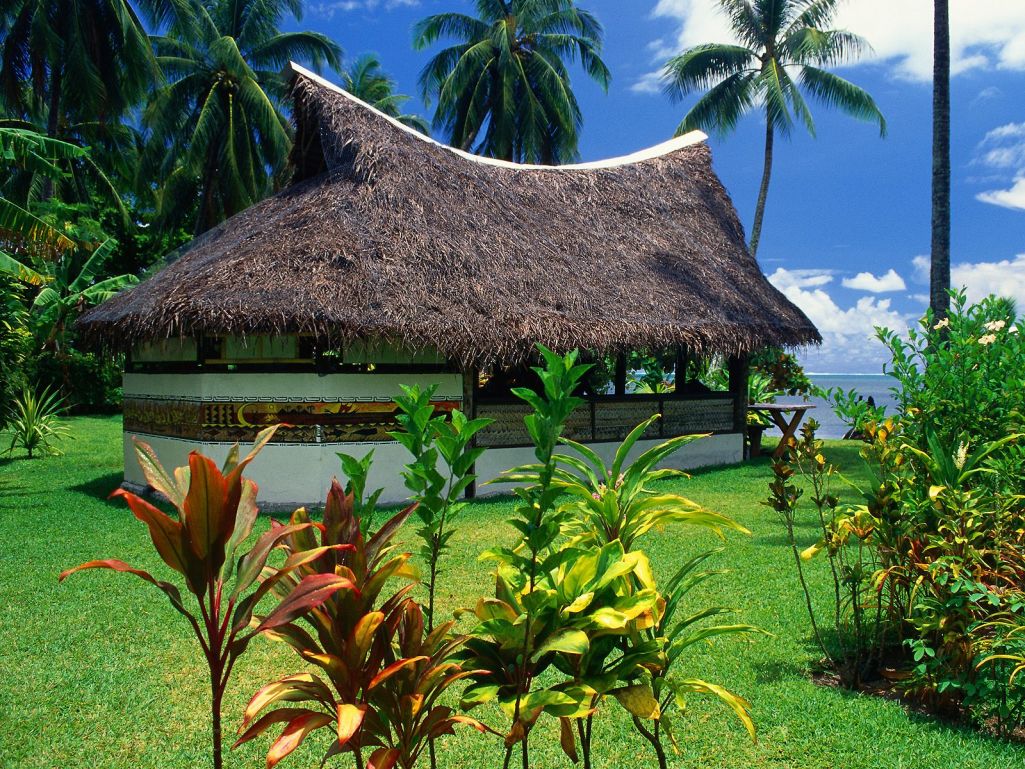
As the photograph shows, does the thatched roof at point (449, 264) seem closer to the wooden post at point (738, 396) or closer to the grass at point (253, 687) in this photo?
the wooden post at point (738, 396)

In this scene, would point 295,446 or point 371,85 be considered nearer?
point 295,446

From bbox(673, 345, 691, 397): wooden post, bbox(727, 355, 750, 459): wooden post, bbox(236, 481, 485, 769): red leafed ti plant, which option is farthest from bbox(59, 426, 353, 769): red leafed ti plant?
bbox(727, 355, 750, 459): wooden post

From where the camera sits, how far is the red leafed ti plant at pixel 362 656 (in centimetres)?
153

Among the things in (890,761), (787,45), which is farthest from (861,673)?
(787,45)

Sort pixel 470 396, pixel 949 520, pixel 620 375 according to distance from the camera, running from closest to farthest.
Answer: pixel 949 520 < pixel 470 396 < pixel 620 375

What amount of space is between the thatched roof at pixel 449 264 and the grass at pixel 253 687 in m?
2.58

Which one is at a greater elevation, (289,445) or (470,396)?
(470,396)

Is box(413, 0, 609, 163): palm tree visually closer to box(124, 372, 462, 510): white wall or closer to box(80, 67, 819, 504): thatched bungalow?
box(80, 67, 819, 504): thatched bungalow

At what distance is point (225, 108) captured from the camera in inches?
811

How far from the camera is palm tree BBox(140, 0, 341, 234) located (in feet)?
65.7

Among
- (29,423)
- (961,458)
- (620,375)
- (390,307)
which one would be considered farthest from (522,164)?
(961,458)

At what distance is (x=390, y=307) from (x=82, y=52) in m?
13.9

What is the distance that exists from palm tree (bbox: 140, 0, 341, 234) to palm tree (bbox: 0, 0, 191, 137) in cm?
94

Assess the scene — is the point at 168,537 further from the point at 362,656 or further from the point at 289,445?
the point at 289,445
